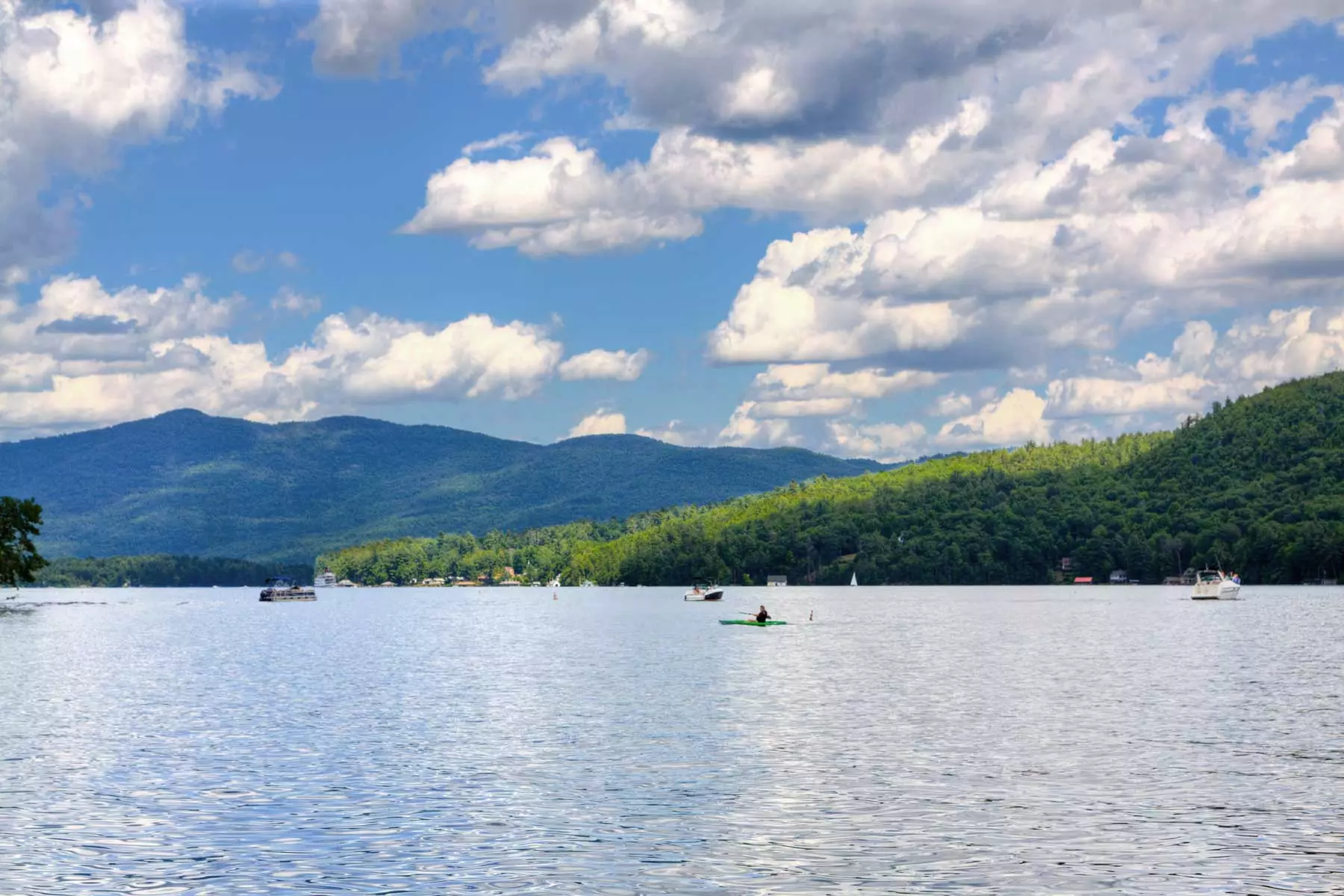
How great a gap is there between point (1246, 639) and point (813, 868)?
Answer: 12289 centimetres

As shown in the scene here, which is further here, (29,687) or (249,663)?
(249,663)

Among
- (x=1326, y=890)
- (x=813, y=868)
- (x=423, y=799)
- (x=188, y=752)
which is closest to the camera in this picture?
(x=1326, y=890)

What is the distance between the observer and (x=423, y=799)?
50.8 m

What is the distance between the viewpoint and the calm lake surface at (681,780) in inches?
1547

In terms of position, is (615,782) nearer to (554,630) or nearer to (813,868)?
(813,868)

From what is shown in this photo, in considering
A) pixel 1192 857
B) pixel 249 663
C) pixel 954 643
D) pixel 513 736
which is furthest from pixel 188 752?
pixel 954 643

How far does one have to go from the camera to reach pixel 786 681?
9988 cm

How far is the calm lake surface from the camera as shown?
3928 centimetres

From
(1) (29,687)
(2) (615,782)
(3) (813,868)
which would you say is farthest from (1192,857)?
(1) (29,687)

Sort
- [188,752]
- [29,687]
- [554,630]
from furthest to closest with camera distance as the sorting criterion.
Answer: [554,630]
[29,687]
[188,752]

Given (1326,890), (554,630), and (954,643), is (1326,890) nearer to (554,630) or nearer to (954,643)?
(954,643)

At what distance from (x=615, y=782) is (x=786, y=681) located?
46.3 m

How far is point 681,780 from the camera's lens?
54969 millimetres

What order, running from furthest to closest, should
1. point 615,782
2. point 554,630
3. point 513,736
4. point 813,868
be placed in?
point 554,630, point 513,736, point 615,782, point 813,868
